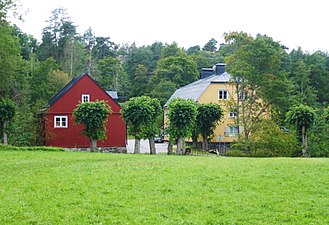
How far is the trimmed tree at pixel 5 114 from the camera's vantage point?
3212 cm

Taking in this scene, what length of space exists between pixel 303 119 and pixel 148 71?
55565 millimetres

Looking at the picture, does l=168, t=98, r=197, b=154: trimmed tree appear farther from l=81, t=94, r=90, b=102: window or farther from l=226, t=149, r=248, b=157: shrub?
l=81, t=94, r=90, b=102: window

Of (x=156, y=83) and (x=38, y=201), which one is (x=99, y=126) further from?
(x=156, y=83)

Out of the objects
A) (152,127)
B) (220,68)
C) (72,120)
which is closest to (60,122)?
(72,120)

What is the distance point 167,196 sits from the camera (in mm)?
10367

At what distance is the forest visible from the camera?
3572 cm

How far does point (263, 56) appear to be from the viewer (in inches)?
1560

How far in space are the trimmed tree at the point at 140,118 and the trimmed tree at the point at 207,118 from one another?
491cm

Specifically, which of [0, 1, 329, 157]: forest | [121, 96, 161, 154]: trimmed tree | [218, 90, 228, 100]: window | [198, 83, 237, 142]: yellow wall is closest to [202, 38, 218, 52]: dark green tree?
[0, 1, 329, 157]: forest

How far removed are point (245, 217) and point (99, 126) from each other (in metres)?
23.7

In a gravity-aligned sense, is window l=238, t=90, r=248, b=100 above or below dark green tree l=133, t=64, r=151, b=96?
below

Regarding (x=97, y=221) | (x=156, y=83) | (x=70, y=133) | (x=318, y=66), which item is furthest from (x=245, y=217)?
(x=156, y=83)

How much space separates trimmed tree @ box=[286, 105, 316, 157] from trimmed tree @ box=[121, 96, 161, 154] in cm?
983

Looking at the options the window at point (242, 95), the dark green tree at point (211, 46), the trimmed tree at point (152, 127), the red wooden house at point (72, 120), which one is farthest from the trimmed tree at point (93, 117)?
the dark green tree at point (211, 46)
